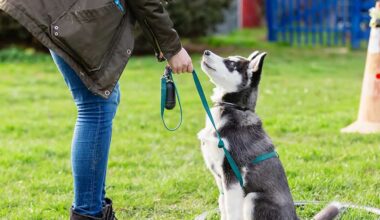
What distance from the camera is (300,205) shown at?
13.4ft

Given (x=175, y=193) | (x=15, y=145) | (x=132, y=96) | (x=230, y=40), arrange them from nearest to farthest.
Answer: (x=175, y=193) → (x=15, y=145) → (x=132, y=96) → (x=230, y=40)

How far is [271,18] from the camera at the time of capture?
1547 centimetres

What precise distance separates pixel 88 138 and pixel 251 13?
707 inches

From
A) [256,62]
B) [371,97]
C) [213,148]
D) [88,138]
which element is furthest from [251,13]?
[88,138]

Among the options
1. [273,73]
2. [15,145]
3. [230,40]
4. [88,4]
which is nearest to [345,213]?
[88,4]

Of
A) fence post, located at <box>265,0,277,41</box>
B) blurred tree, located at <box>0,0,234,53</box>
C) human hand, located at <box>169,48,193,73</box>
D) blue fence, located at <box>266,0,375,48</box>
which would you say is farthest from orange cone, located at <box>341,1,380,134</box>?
fence post, located at <box>265,0,277,41</box>

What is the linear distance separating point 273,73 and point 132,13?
7.65 metres

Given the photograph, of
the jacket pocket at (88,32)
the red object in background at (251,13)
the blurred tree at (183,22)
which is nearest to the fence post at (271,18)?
the blurred tree at (183,22)

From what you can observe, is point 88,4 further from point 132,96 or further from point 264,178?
point 132,96

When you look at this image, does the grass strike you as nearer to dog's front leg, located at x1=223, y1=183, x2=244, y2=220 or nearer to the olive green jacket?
dog's front leg, located at x1=223, y1=183, x2=244, y2=220

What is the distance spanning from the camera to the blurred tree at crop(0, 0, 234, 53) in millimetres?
12207

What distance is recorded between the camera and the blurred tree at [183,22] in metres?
12.2

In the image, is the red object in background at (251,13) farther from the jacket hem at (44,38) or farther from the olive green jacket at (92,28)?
the jacket hem at (44,38)

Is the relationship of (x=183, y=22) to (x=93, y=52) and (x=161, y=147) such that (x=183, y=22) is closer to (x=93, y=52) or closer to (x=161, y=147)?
(x=161, y=147)
